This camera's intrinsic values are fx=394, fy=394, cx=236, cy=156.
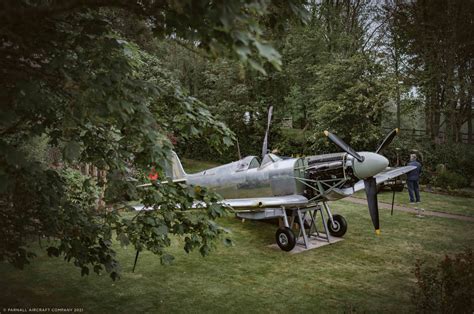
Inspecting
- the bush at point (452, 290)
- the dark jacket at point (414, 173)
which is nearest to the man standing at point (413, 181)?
the dark jacket at point (414, 173)

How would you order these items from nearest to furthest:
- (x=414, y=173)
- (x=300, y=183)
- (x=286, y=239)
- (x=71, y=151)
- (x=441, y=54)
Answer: (x=71, y=151)
(x=286, y=239)
(x=300, y=183)
(x=414, y=173)
(x=441, y=54)

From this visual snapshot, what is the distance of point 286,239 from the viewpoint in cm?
972

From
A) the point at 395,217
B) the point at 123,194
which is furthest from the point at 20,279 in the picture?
the point at 395,217

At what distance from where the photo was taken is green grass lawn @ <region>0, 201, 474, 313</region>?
665cm

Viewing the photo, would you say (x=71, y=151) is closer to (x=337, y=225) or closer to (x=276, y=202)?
(x=276, y=202)

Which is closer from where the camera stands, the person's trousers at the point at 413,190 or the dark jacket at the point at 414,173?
the dark jacket at the point at 414,173

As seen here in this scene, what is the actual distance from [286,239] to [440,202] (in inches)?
393

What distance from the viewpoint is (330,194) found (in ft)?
32.4

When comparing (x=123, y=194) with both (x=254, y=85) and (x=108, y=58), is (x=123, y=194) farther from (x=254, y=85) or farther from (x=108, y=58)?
(x=254, y=85)

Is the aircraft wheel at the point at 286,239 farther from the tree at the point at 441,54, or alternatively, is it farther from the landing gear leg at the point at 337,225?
the tree at the point at 441,54

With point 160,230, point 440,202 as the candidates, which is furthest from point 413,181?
point 160,230

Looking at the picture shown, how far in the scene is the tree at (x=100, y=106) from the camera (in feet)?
9.77

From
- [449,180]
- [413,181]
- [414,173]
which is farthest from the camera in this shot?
[449,180]

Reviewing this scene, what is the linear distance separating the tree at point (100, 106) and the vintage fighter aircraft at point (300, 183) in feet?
14.1
